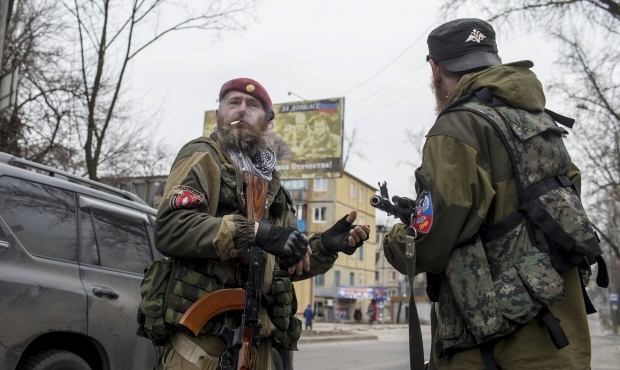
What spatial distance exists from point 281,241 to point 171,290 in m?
0.55

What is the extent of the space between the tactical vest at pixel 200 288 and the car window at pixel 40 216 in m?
1.37

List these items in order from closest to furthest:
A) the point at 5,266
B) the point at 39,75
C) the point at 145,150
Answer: the point at 5,266
the point at 39,75
the point at 145,150

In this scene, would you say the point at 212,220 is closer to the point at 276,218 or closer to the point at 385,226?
the point at 276,218

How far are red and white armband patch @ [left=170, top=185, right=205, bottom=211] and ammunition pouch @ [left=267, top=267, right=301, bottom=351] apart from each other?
582mm

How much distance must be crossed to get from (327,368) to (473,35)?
27.4ft

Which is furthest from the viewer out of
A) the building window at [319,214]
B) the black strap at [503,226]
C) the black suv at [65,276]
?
the building window at [319,214]

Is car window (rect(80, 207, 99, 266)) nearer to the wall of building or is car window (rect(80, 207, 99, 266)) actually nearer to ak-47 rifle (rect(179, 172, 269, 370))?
ak-47 rifle (rect(179, 172, 269, 370))

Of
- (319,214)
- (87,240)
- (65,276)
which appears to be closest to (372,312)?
(319,214)

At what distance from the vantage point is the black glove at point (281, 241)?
2445 mm

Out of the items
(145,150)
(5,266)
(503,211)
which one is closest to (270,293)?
(503,211)

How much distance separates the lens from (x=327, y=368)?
9.91 metres

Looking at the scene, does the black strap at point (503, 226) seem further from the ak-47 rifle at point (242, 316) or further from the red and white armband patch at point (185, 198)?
the red and white armband patch at point (185, 198)

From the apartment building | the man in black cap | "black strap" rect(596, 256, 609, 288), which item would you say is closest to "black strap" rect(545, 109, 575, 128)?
the man in black cap

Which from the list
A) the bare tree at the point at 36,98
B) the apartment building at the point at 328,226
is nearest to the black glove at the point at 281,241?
the bare tree at the point at 36,98
